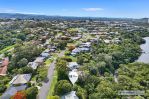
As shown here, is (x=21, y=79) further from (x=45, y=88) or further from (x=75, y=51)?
(x=75, y=51)

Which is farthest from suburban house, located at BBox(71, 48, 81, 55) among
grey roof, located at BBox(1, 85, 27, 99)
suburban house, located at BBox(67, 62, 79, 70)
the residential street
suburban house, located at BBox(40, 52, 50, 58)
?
grey roof, located at BBox(1, 85, 27, 99)

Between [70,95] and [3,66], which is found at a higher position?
[70,95]

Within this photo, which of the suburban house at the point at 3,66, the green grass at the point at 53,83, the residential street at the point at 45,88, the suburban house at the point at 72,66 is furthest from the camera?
the suburban house at the point at 72,66

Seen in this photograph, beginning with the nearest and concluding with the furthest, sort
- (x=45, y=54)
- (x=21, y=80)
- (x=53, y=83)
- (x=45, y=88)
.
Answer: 1. (x=45, y=88)
2. (x=21, y=80)
3. (x=53, y=83)
4. (x=45, y=54)

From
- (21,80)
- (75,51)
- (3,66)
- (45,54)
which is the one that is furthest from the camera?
(75,51)

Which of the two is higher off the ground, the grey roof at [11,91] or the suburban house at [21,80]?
the suburban house at [21,80]

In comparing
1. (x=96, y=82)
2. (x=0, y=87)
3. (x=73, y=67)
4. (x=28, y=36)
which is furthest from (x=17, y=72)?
(x=28, y=36)

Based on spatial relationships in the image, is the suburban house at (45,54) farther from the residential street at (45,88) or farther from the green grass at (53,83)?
the green grass at (53,83)

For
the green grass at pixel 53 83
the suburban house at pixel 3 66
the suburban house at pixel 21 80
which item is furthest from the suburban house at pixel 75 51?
the suburban house at pixel 21 80

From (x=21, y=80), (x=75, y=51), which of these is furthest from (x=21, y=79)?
(x=75, y=51)

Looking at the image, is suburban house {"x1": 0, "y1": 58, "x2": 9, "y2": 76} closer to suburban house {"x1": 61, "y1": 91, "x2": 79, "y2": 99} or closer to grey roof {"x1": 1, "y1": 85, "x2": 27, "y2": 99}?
grey roof {"x1": 1, "y1": 85, "x2": 27, "y2": 99}

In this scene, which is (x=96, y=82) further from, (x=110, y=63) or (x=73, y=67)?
(x=110, y=63)
